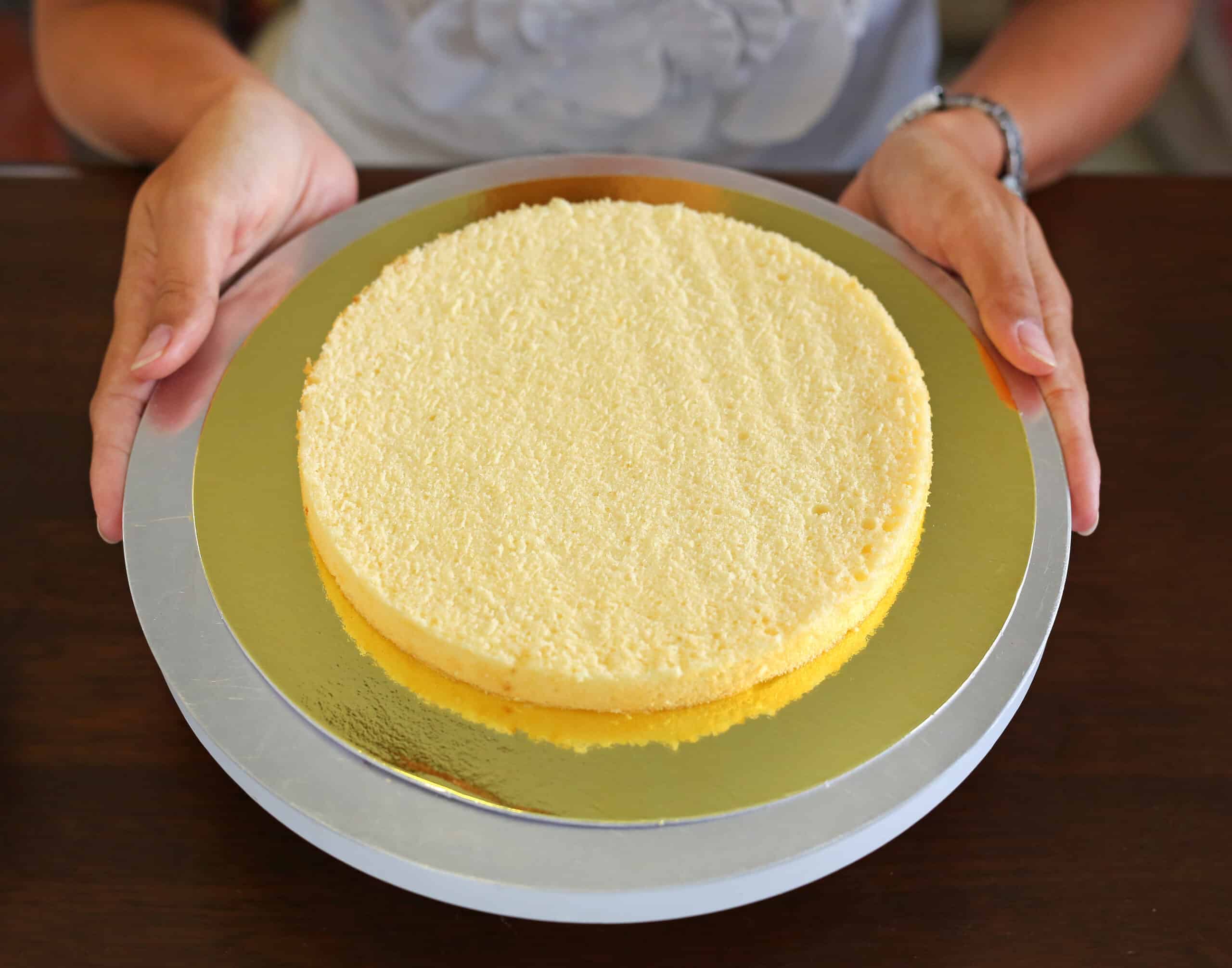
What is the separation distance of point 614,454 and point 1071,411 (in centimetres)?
35

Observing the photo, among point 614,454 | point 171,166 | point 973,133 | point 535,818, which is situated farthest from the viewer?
point 973,133

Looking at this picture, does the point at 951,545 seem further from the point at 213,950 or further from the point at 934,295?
the point at 213,950

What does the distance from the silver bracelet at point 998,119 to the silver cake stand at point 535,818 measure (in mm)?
514

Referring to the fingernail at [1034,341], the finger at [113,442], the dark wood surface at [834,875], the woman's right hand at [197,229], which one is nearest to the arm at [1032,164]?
the fingernail at [1034,341]

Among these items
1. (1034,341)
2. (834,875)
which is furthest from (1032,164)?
(834,875)

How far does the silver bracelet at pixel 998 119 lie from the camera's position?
3.45 feet

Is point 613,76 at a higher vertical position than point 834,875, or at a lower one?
higher

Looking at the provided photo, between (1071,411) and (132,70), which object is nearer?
(1071,411)

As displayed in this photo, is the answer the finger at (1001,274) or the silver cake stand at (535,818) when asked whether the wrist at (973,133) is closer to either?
the finger at (1001,274)

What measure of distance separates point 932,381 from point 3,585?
0.72 m

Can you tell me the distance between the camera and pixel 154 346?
75cm

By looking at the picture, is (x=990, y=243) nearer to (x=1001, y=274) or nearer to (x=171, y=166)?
(x=1001, y=274)

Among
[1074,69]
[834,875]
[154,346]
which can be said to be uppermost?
[1074,69]

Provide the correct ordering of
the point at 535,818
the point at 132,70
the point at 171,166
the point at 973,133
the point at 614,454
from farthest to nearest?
the point at 132,70 → the point at 973,133 → the point at 171,166 → the point at 614,454 → the point at 535,818
